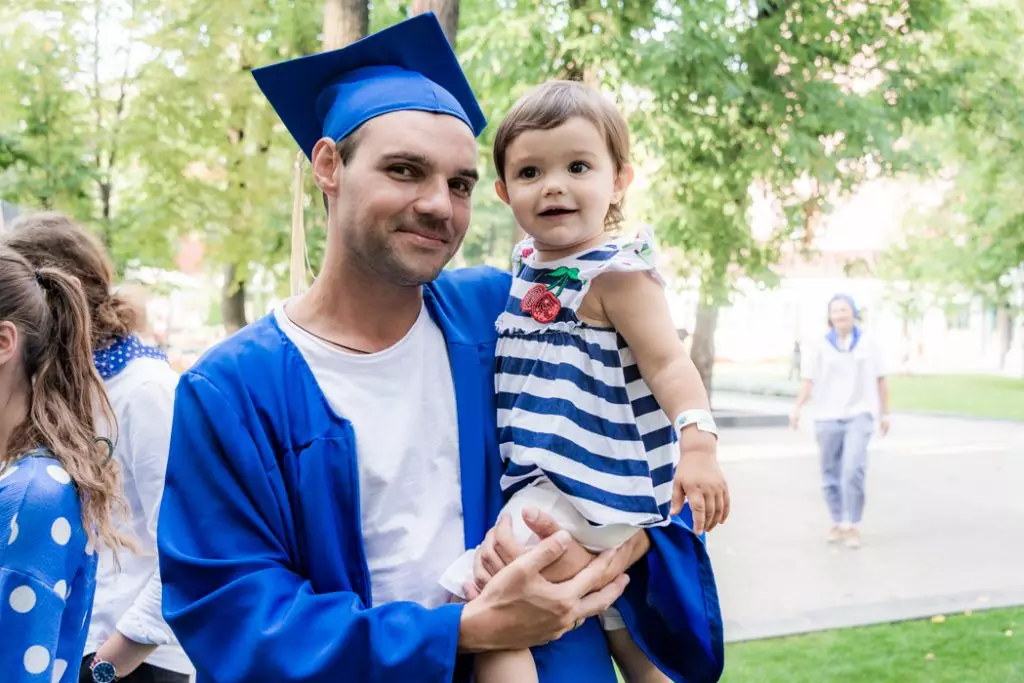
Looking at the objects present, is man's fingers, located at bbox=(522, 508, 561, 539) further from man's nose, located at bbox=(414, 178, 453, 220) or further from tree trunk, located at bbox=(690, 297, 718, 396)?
tree trunk, located at bbox=(690, 297, 718, 396)

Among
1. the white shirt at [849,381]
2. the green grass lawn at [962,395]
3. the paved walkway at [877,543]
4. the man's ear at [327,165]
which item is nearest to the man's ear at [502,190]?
the man's ear at [327,165]

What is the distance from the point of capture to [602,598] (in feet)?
6.32

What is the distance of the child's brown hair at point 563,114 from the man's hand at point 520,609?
0.93 meters

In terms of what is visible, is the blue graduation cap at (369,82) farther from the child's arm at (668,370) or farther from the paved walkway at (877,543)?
the paved walkway at (877,543)

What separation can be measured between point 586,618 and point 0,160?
268 inches

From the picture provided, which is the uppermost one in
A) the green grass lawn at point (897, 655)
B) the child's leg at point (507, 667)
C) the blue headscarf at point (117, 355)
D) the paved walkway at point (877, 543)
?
the blue headscarf at point (117, 355)

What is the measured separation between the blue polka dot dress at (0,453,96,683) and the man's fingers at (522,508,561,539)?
959 mm

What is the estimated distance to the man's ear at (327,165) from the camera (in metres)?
2.00

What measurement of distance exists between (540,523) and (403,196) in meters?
0.68

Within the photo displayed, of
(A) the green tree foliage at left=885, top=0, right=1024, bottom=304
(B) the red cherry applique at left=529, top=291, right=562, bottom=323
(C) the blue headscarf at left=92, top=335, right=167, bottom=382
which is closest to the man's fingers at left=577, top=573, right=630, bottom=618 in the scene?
(B) the red cherry applique at left=529, top=291, right=562, bottom=323

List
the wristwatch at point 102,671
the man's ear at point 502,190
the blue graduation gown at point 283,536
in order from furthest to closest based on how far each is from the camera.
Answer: the wristwatch at point 102,671 → the man's ear at point 502,190 → the blue graduation gown at point 283,536

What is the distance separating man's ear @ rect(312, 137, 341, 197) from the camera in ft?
6.55

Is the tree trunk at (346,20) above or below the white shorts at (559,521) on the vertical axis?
above

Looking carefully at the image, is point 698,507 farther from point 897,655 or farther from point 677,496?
point 897,655
